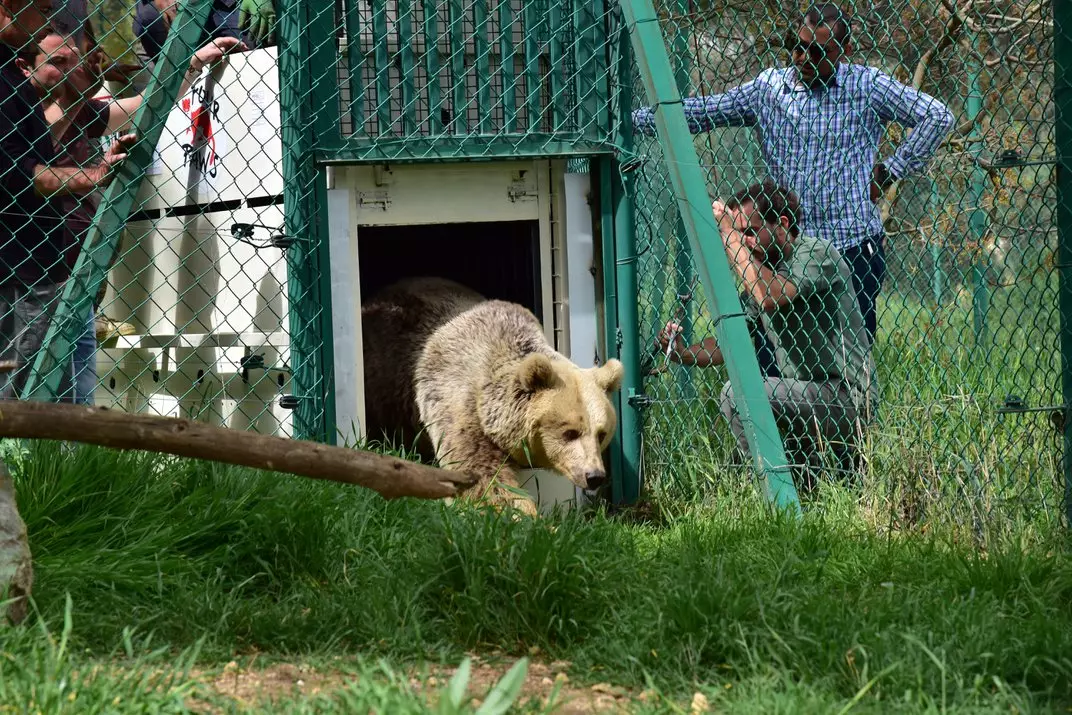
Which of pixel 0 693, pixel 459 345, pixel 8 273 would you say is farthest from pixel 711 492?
pixel 0 693

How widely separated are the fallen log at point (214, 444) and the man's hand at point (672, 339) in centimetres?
280

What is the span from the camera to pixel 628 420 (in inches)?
231

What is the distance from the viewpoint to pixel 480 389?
5.99m

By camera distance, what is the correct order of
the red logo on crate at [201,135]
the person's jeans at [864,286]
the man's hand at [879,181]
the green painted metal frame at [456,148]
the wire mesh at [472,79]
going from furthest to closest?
the man's hand at [879,181] < the person's jeans at [864,286] < the red logo on crate at [201,135] < the wire mesh at [472,79] < the green painted metal frame at [456,148]

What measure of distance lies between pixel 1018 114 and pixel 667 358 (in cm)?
613

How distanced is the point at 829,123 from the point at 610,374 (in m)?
1.65

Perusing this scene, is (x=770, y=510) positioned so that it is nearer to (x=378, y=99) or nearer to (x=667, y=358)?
(x=667, y=358)

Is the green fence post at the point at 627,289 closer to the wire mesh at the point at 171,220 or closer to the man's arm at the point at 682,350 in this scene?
the man's arm at the point at 682,350

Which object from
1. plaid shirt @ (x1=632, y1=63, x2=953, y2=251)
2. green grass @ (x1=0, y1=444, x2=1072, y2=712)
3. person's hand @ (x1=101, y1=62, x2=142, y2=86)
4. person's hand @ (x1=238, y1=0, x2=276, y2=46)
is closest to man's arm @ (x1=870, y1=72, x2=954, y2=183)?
plaid shirt @ (x1=632, y1=63, x2=953, y2=251)

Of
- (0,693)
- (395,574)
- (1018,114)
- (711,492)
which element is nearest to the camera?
(0,693)

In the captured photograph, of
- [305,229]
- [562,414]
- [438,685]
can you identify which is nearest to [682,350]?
[562,414]

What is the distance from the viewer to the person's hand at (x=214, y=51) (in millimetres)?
5445

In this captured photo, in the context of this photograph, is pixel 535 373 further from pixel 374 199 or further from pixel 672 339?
pixel 374 199

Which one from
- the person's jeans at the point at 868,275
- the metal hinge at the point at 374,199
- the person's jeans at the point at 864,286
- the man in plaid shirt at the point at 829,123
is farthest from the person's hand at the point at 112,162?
the person's jeans at the point at 868,275
